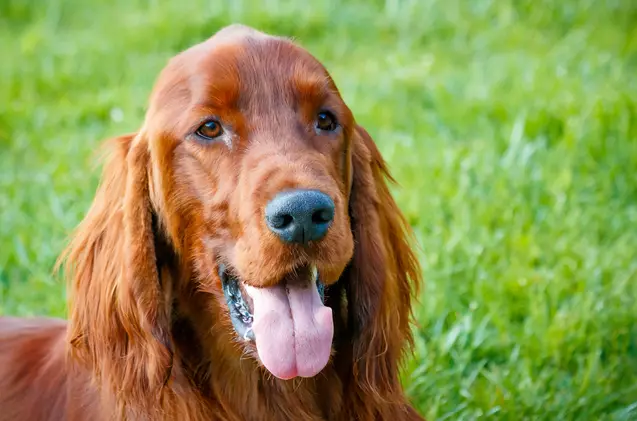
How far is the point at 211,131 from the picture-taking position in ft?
10.2

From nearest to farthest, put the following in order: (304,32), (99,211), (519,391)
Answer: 1. (99,211)
2. (519,391)
3. (304,32)

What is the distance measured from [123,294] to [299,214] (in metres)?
0.70

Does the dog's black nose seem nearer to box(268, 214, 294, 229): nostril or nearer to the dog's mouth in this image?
box(268, 214, 294, 229): nostril

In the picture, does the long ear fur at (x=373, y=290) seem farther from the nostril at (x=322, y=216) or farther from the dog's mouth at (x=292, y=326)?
the nostril at (x=322, y=216)

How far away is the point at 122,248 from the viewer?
3166 millimetres

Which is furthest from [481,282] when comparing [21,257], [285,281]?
[21,257]

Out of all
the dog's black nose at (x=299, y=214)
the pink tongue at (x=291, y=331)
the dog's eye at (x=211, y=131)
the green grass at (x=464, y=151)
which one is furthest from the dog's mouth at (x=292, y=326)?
the green grass at (x=464, y=151)

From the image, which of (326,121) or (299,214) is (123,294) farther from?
(326,121)

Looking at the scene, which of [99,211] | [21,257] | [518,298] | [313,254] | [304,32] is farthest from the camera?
[304,32]

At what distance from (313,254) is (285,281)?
0.52 ft

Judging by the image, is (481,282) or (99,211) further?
(481,282)

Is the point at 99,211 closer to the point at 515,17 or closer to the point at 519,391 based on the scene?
the point at 519,391

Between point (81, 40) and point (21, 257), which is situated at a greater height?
point (81, 40)

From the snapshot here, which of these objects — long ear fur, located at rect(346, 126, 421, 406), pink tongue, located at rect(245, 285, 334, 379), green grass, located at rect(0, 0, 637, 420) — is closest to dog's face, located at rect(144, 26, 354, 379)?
pink tongue, located at rect(245, 285, 334, 379)
